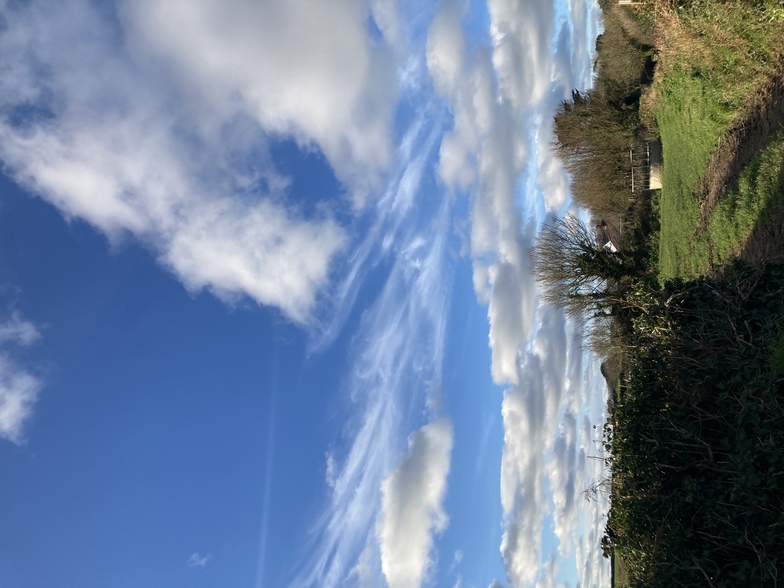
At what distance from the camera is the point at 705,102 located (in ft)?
66.3

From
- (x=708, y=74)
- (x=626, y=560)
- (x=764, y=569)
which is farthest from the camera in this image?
(x=708, y=74)

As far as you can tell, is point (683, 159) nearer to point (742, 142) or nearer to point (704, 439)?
point (742, 142)

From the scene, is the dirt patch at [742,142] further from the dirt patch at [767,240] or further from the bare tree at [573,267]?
the bare tree at [573,267]

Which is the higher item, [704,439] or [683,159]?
[683,159]

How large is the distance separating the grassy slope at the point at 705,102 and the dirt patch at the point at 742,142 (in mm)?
402

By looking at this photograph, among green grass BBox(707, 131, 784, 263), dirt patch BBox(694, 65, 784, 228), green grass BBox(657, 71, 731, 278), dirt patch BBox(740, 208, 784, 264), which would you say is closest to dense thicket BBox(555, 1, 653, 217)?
green grass BBox(657, 71, 731, 278)

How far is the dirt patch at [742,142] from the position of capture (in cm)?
1489

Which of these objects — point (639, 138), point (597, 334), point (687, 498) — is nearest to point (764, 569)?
point (687, 498)

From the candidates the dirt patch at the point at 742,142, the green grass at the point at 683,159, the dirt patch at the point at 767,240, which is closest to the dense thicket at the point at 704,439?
the dirt patch at the point at 767,240

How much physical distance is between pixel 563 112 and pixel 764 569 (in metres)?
36.7

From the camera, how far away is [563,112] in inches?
1534

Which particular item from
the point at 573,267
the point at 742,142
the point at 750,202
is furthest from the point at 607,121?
the point at 750,202

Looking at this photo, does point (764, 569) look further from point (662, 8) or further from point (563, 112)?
point (563, 112)

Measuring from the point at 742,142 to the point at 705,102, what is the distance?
167 inches
